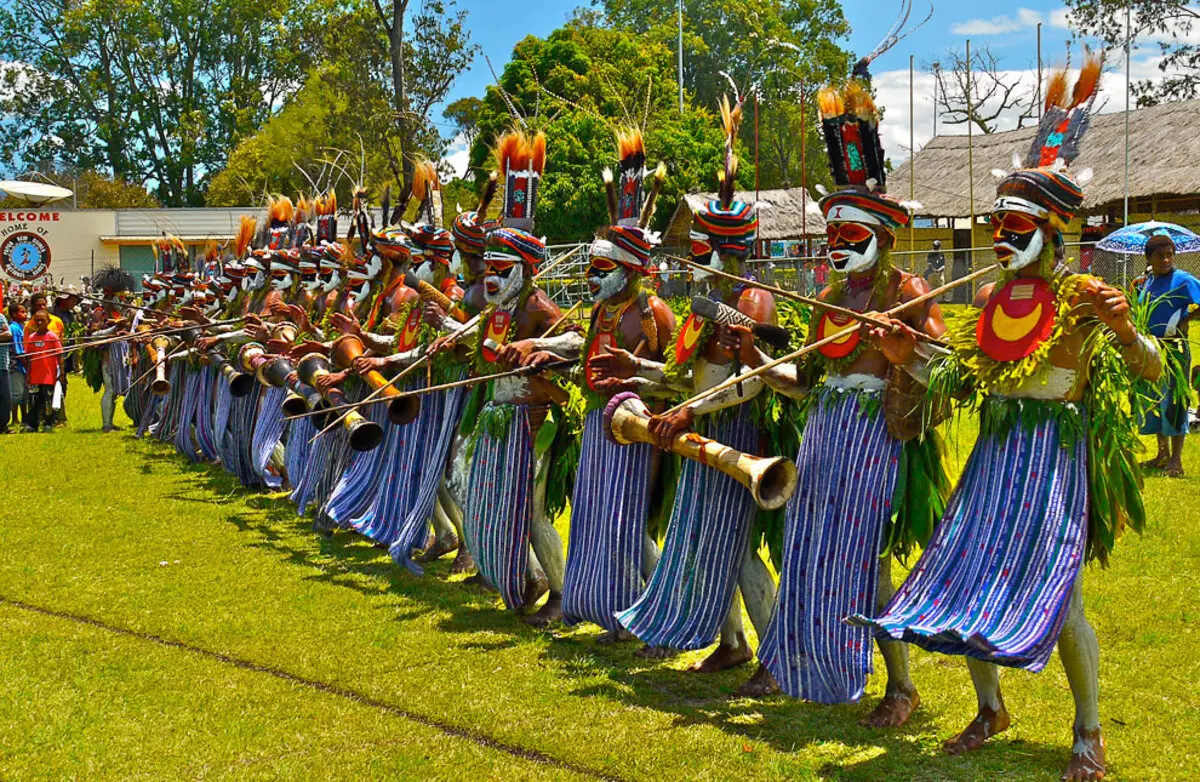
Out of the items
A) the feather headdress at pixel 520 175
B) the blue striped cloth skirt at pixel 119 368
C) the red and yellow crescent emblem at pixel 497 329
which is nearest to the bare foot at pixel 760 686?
the red and yellow crescent emblem at pixel 497 329

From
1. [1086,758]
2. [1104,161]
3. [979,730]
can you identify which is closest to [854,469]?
[979,730]

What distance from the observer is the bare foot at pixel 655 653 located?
19.5 feet

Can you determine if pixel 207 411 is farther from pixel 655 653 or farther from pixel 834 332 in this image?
pixel 834 332

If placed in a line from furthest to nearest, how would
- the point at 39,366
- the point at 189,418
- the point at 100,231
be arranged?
the point at 100,231
the point at 39,366
the point at 189,418

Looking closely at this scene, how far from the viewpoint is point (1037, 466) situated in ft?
14.0

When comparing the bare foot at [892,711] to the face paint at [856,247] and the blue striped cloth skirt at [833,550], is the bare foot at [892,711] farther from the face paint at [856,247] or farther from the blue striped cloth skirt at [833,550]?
the face paint at [856,247]

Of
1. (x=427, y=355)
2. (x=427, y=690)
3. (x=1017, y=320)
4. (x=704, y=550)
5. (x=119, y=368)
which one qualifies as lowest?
(x=427, y=690)

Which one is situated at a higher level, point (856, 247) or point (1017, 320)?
point (856, 247)

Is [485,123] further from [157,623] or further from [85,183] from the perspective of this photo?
[157,623]

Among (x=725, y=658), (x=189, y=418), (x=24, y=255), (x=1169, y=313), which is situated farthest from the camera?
(x=24, y=255)

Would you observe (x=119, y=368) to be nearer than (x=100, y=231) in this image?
Yes

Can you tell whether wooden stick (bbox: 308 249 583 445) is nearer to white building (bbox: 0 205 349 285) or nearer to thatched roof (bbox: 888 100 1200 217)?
thatched roof (bbox: 888 100 1200 217)

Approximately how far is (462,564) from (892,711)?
3569mm

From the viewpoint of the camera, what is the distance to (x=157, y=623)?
6.56 metres
